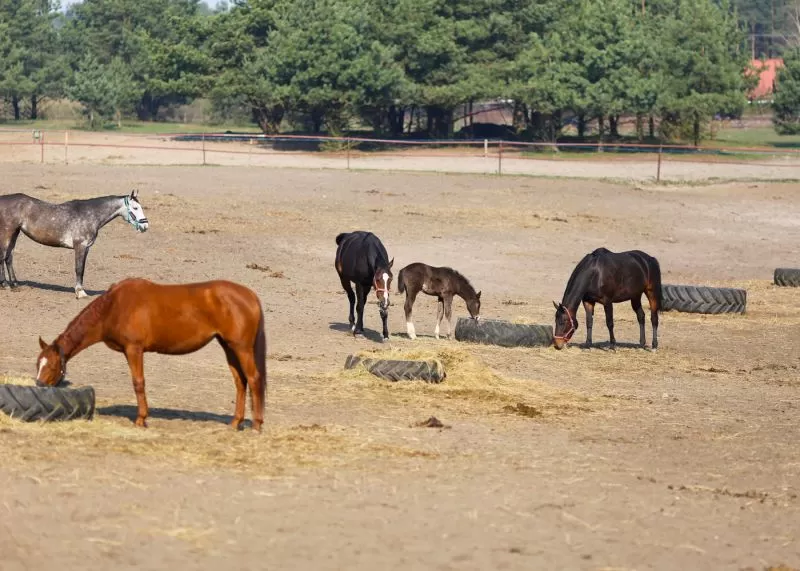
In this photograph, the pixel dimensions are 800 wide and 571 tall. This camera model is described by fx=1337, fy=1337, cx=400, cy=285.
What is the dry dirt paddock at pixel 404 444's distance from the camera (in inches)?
328

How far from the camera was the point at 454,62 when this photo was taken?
2259 inches

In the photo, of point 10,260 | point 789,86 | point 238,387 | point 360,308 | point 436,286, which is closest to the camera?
point 238,387

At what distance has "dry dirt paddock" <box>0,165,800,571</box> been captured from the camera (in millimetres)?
8344

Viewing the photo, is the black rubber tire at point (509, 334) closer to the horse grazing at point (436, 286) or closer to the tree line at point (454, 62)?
the horse grazing at point (436, 286)

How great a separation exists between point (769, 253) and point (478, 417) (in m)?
18.8

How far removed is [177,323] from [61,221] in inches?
393

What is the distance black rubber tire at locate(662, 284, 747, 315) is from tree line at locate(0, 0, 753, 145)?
3261 centimetres

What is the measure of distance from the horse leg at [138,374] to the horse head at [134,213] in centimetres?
896

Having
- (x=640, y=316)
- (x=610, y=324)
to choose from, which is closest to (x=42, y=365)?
(x=610, y=324)

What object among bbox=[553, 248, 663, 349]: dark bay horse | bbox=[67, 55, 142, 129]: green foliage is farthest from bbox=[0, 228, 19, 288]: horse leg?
bbox=[67, 55, 142, 129]: green foliage

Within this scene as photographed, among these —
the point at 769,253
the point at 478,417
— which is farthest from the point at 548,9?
the point at 478,417

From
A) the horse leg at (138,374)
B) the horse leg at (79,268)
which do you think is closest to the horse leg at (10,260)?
the horse leg at (79,268)

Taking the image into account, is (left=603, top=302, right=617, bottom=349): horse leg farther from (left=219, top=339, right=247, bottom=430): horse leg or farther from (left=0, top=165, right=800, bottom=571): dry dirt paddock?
(left=219, top=339, right=247, bottom=430): horse leg

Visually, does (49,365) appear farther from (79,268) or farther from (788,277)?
(788,277)
